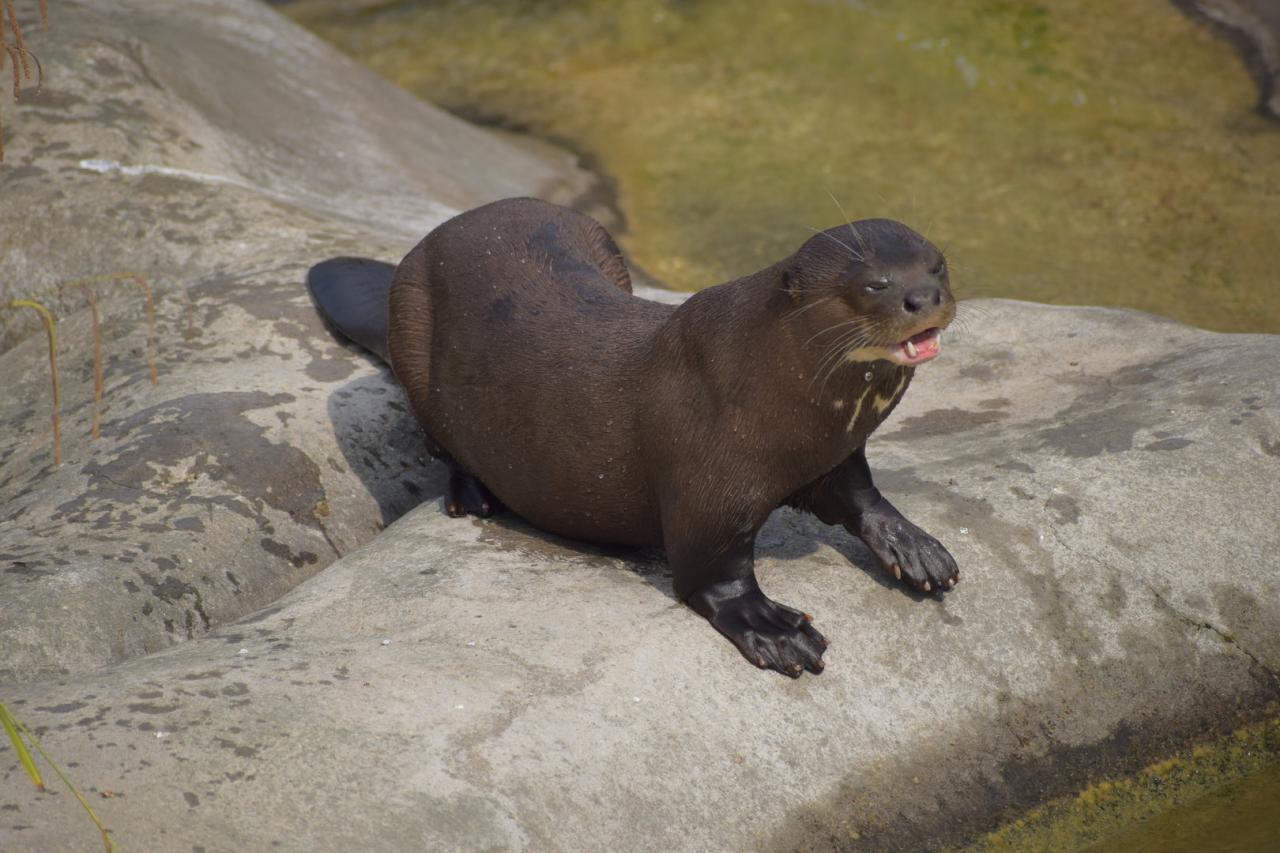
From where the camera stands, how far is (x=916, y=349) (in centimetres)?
311

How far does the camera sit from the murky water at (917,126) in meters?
7.03

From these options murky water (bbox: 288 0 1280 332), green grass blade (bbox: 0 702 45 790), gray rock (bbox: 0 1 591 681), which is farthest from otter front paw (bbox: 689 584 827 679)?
murky water (bbox: 288 0 1280 332)

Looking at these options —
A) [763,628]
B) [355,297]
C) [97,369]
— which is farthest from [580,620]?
[355,297]

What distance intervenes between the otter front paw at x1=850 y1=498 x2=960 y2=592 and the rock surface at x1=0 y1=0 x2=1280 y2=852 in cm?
8

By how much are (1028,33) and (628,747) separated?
23.0ft

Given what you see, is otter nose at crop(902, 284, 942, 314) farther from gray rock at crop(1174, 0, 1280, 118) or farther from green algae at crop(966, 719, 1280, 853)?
gray rock at crop(1174, 0, 1280, 118)

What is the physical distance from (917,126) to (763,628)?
5.52 meters

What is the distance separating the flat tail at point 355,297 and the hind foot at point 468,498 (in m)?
0.85

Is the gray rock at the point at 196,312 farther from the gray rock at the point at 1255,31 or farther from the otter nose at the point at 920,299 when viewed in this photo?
the gray rock at the point at 1255,31

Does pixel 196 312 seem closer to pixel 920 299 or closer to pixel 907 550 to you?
pixel 907 550

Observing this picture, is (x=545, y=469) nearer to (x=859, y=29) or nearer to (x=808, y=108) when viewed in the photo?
(x=808, y=108)

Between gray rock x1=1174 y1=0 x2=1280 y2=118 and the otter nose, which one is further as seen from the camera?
gray rock x1=1174 y1=0 x2=1280 y2=118

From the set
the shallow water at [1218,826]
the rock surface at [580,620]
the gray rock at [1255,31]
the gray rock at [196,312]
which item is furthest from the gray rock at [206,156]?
the gray rock at [1255,31]

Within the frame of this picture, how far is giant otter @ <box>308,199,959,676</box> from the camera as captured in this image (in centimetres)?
322
